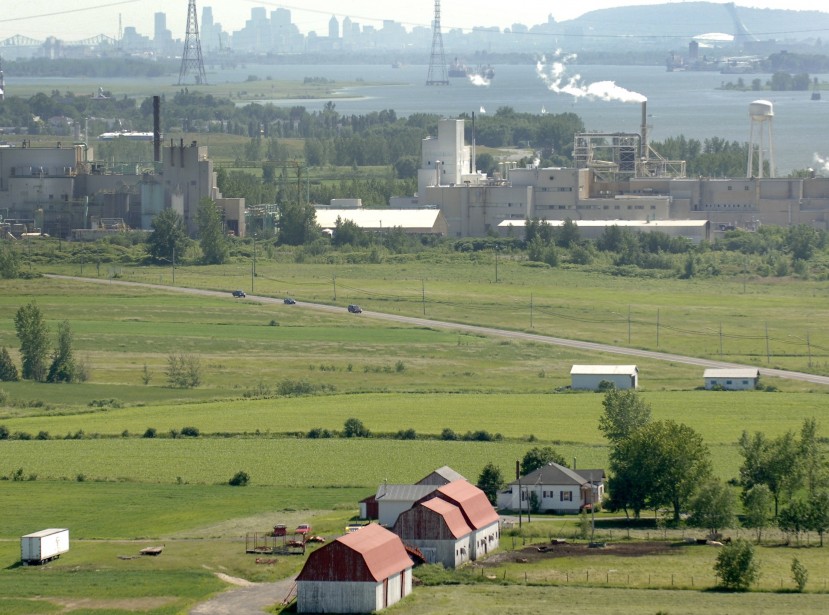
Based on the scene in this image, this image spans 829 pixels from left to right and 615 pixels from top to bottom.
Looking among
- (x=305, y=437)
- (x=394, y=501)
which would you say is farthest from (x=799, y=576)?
(x=305, y=437)

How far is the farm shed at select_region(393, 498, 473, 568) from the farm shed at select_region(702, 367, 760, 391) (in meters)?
20.8

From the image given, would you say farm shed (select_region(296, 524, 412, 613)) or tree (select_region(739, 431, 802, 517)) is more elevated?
tree (select_region(739, 431, 802, 517))

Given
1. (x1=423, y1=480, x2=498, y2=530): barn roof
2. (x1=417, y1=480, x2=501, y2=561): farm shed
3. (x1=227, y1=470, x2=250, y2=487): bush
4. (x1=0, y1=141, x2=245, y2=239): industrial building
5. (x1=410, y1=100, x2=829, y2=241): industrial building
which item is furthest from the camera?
(x1=410, y1=100, x2=829, y2=241): industrial building

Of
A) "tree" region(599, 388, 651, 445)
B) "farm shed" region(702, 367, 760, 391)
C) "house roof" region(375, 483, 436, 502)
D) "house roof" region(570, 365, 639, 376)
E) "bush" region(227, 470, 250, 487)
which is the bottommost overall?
"bush" region(227, 470, 250, 487)

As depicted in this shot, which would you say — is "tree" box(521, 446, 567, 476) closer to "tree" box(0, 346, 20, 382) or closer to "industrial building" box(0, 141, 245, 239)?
"tree" box(0, 346, 20, 382)

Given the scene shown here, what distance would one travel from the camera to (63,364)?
62.1 metres

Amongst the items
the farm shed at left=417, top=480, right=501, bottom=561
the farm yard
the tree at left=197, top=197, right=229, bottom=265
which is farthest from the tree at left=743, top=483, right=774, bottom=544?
the tree at left=197, top=197, right=229, bottom=265

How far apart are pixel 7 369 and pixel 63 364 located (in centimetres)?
173

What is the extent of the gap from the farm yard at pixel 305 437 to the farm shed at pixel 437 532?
713 mm

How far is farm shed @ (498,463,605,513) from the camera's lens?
141 ft

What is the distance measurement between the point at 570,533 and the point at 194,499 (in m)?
8.43

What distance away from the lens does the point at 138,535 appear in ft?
132

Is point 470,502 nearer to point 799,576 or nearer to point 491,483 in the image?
point 491,483

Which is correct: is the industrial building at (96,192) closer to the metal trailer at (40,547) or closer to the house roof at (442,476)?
the house roof at (442,476)
